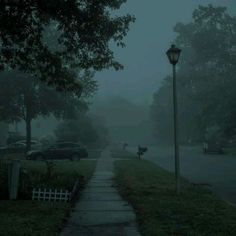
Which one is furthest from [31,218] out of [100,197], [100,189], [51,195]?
[100,189]

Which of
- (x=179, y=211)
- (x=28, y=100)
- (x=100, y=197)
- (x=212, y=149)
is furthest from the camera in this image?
(x=212, y=149)

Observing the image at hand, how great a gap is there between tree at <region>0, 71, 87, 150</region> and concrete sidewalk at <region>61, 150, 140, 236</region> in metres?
33.2

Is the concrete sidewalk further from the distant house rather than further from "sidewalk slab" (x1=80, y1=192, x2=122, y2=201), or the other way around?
the distant house

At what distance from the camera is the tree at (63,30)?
1609cm

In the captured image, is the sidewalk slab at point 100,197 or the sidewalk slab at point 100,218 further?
the sidewalk slab at point 100,197

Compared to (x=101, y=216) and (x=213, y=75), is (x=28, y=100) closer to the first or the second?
(x=213, y=75)

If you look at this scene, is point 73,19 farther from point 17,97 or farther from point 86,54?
point 17,97

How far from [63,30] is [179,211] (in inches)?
312

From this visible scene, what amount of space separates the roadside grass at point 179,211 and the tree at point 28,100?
32213mm

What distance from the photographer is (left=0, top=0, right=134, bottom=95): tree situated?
1609 cm

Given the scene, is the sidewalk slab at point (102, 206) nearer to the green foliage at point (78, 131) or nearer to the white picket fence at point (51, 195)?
the white picket fence at point (51, 195)

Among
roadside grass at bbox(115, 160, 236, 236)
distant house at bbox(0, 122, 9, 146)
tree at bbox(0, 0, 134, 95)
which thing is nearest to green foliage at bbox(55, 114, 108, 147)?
distant house at bbox(0, 122, 9, 146)

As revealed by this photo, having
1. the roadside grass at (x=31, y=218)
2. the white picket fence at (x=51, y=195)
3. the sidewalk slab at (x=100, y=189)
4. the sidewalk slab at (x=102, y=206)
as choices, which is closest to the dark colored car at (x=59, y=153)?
the sidewalk slab at (x=100, y=189)

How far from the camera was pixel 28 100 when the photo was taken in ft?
167
